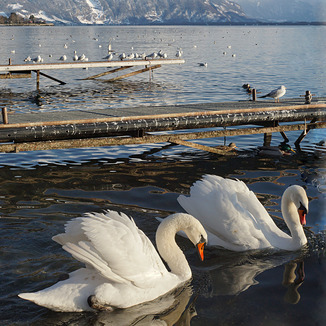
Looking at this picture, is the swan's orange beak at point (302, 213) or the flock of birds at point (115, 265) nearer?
the flock of birds at point (115, 265)

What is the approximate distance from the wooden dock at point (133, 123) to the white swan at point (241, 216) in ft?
17.3

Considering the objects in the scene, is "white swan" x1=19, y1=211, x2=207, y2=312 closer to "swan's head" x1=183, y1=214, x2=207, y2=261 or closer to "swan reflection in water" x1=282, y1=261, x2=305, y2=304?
"swan's head" x1=183, y1=214, x2=207, y2=261

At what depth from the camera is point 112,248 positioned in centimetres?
685

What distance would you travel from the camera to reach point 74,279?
6977 mm

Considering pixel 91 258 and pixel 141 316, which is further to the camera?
pixel 141 316

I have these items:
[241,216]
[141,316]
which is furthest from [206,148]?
[141,316]

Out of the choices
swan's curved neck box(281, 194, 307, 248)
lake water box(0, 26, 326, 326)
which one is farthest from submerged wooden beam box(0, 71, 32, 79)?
swan's curved neck box(281, 194, 307, 248)

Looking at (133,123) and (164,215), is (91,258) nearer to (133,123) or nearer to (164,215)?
(164,215)

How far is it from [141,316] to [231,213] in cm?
268

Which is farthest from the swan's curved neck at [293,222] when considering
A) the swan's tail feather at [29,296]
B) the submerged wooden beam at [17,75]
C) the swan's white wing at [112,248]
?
the submerged wooden beam at [17,75]

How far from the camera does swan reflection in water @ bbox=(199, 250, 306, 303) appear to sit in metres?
7.89

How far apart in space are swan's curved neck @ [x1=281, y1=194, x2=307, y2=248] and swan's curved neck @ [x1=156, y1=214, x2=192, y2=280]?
7.73 feet

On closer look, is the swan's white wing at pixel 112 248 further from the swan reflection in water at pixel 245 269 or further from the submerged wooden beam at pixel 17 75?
the submerged wooden beam at pixel 17 75

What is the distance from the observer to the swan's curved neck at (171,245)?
25.3ft
